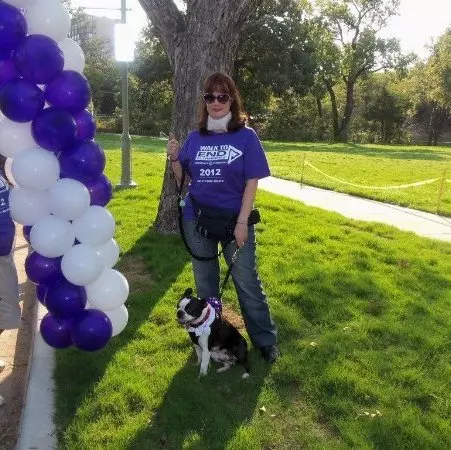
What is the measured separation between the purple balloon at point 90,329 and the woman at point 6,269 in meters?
0.41

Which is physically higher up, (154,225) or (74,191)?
(74,191)

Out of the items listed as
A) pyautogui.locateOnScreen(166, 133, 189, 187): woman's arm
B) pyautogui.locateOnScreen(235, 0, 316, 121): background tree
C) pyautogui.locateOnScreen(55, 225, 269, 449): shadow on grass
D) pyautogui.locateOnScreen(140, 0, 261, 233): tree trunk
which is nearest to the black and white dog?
pyautogui.locateOnScreen(55, 225, 269, 449): shadow on grass

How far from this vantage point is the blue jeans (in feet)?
11.9

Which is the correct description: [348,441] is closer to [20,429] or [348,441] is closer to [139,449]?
[139,449]

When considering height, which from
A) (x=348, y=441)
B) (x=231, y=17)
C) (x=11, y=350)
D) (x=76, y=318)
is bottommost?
(x=11, y=350)

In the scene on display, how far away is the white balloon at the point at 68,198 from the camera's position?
3061 mm

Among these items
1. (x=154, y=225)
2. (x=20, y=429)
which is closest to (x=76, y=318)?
(x=20, y=429)

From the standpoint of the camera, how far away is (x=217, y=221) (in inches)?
138

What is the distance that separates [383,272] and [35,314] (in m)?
3.70

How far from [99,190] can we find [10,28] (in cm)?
105

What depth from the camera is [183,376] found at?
3566mm

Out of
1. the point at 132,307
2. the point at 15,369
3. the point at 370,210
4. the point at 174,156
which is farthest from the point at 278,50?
the point at 15,369

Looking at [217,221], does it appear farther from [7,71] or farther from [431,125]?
[431,125]

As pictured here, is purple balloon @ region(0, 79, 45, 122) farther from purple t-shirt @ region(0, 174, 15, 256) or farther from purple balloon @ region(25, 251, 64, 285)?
purple balloon @ region(25, 251, 64, 285)
